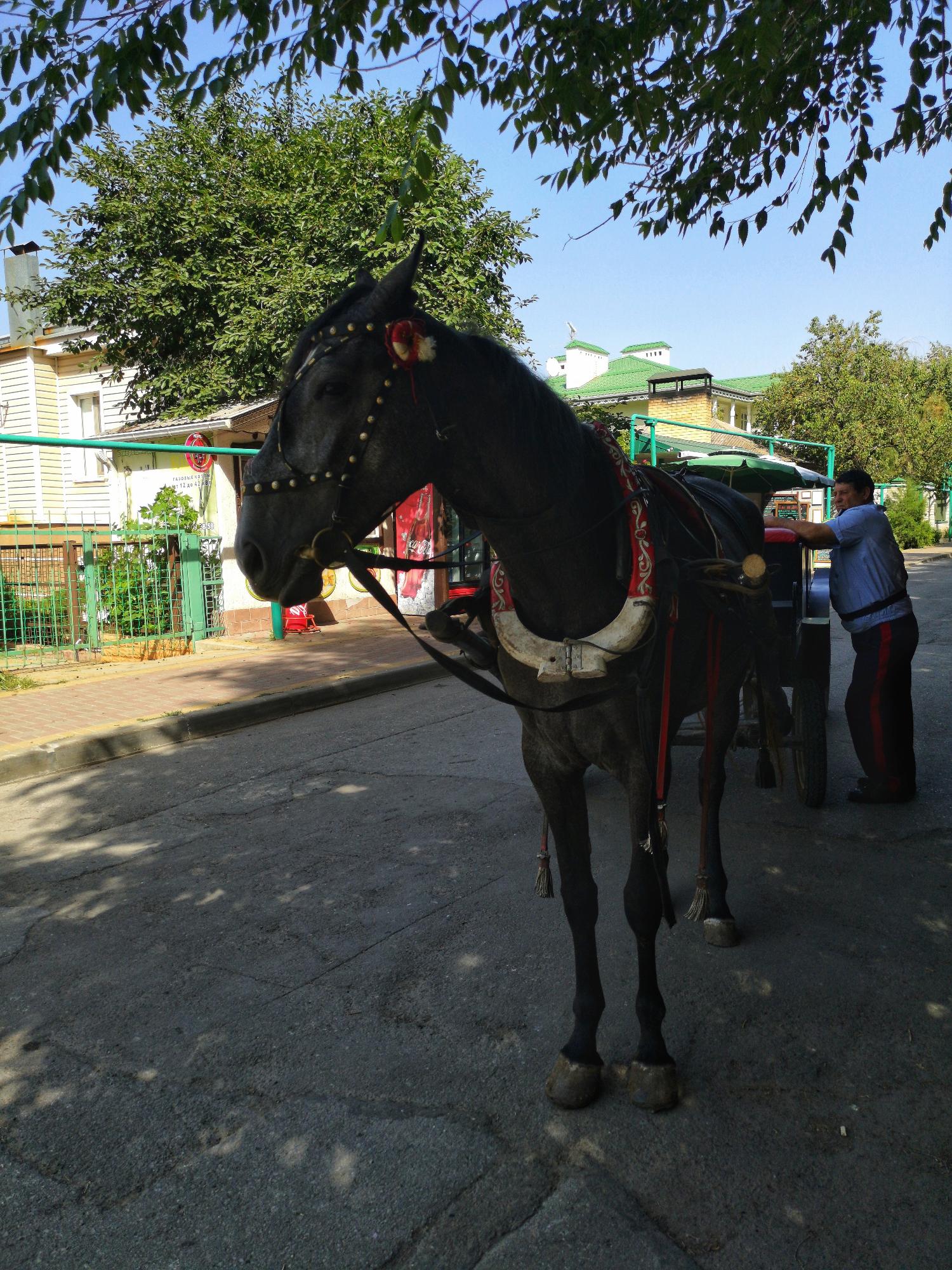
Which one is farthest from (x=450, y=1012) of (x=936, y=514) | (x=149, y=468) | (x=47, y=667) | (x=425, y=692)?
(x=936, y=514)

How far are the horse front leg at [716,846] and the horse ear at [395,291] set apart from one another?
6.79 feet

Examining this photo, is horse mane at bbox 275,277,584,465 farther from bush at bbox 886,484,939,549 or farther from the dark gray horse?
bush at bbox 886,484,939,549

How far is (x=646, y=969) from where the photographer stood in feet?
9.35

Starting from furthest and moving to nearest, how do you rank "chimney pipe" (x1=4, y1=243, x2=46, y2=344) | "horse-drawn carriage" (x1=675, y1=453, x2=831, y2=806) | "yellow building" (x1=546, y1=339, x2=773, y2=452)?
"yellow building" (x1=546, y1=339, x2=773, y2=452) < "chimney pipe" (x1=4, y1=243, x2=46, y2=344) < "horse-drawn carriage" (x1=675, y1=453, x2=831, y2=806)

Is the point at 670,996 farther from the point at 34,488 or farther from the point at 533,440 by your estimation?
the point at 34,488

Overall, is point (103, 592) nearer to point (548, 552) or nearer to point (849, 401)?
point (548, 552)

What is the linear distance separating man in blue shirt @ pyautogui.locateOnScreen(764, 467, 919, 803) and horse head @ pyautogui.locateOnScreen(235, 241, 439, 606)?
3.65m

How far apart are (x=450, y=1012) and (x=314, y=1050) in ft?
1.55

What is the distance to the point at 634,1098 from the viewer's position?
8.72 ft

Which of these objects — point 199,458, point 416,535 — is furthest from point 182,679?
point 416,535

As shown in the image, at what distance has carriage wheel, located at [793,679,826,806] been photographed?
5.08 metres

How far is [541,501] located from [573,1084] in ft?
5.47

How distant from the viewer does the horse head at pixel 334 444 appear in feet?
6.75

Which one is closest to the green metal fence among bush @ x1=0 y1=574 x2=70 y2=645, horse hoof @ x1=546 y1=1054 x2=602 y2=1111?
bush @ x1=0 y1=574 x2=70 y2=645
